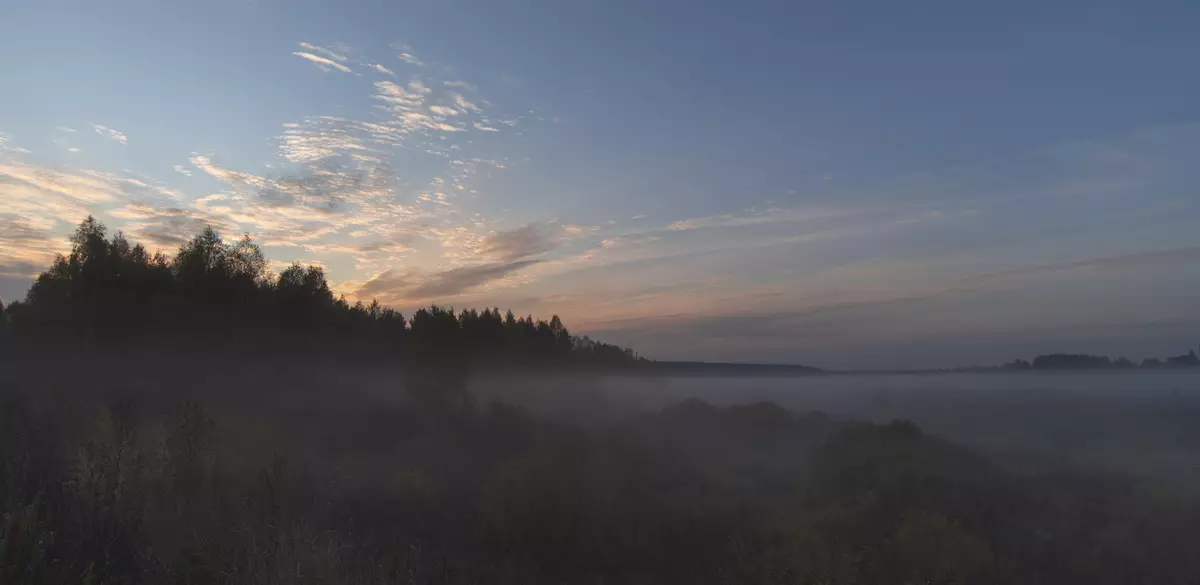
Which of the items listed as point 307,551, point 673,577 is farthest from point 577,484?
point 307,551

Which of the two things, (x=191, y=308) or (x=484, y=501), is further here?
(x=191, y=308)

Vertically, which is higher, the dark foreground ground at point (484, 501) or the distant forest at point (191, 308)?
the distant forest at point (191, 308)

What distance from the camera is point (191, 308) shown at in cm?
6016

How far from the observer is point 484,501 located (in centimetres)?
2288

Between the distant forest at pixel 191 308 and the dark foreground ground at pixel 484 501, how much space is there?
3.69 meters

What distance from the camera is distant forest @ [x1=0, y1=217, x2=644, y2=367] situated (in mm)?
57812

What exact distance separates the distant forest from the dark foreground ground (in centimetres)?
369

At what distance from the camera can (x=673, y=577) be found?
19766 millimetres

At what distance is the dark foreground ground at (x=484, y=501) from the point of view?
6.71 metres

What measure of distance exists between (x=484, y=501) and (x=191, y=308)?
162 feet

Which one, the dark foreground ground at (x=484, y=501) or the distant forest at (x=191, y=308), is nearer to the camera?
the dark foreground ground at (x=484, y=501)

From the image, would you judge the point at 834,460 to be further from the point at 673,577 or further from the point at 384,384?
the point at 384,384

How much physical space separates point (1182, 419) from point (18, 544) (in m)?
97.1

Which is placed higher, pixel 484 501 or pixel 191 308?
pixel 191 308
